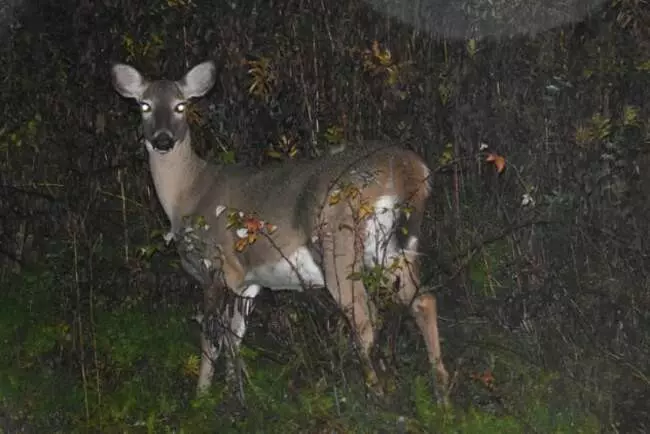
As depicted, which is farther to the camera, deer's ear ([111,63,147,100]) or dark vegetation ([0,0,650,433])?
deer's ear ([111,63,147,100])

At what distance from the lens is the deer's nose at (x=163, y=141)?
8.84 meters

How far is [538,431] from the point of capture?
6.38 metres

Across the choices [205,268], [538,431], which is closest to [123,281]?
[205,268]

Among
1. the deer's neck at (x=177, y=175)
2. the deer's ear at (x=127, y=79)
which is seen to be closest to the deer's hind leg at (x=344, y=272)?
the deer's neck at (x=177, y=175)

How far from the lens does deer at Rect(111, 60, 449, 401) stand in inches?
290

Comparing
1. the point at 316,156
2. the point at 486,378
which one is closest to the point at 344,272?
the point at 486,378

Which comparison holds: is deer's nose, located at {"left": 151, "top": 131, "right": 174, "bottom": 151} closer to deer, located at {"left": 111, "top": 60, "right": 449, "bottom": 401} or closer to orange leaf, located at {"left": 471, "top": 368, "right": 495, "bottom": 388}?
deer, located at {"left": 111, "top": 60, "right": 449, "bottom": 401}

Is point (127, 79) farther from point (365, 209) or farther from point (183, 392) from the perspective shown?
point (365, 209)

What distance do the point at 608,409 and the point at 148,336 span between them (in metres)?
3.30

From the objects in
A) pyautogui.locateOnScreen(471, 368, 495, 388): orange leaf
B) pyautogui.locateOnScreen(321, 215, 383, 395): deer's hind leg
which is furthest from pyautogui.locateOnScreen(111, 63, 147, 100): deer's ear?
pyautogui.locateOnScreen(471, 368, 495, 388): orange leaf

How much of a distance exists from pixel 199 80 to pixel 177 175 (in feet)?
1.99

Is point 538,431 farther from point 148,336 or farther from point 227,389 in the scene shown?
point 148,336

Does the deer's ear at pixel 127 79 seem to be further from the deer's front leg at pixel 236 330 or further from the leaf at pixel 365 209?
the leaf at pixel 365 209

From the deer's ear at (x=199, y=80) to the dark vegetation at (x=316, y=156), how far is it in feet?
1.42
